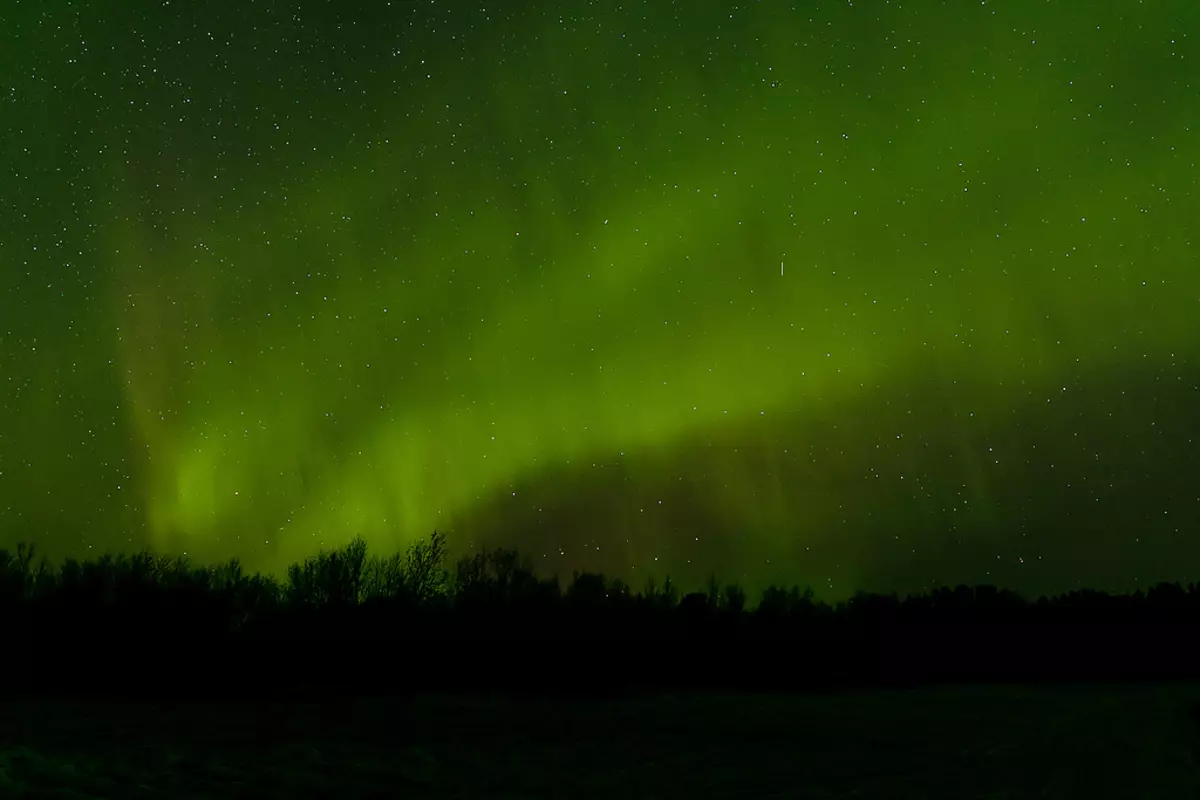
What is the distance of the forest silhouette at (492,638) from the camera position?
35.8 meters

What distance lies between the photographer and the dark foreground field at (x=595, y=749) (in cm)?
1535

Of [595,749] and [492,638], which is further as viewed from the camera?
[492,638]

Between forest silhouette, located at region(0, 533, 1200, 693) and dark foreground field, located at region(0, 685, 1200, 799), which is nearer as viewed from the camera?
dark foreground field, located at region(0, 685, 1200, 799)

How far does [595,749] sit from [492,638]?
64.5 ft

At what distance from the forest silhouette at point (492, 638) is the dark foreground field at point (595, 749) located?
640cm

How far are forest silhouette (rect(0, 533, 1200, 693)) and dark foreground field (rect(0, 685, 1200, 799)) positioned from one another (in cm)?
640

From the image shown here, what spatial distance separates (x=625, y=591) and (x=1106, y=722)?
2633 cm

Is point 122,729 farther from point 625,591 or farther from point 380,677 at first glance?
point 625,591

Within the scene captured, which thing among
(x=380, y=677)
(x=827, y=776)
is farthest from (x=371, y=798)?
(x=380, y=677)

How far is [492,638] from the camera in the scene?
39906 mm

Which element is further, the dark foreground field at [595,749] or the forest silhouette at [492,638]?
the forest silhouette at [492,638]

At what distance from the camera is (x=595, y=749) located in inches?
814

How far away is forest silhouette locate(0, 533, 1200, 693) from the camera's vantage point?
35.8m

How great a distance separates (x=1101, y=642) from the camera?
168 ft
